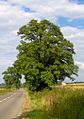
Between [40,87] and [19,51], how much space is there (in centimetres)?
703

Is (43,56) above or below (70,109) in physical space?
above

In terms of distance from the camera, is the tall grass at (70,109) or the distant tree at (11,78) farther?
the distant tree at (11,78)

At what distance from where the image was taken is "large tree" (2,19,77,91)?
6003 cm

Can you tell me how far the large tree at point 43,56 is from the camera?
60031mm

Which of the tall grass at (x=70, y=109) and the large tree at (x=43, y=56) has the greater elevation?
the large tree at (x=43, y=56)

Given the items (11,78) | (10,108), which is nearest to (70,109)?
(10,108)

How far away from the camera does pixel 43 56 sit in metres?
60.5

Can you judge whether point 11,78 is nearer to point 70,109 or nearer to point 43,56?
point 43,56

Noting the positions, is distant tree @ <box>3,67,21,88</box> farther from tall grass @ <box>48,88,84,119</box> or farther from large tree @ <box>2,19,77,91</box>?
tall grass @ <box>48,88,84,119</box>

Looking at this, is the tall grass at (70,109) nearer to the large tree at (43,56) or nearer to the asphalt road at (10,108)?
the asphalt road at (10,108)

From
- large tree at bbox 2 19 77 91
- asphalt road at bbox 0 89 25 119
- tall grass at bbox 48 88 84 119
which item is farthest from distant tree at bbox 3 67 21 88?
tall grass at bbox 48 88 84 119

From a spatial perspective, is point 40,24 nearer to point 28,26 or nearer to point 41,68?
point 28,26

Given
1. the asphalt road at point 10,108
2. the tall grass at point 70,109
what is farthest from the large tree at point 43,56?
the tall grass at point 70,109

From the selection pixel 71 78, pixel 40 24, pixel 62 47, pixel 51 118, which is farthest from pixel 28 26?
pixel 51 118
